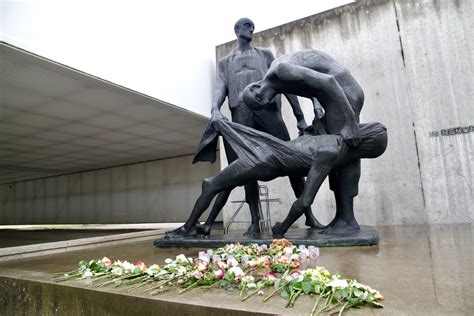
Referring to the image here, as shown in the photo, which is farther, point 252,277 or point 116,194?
point 116,194

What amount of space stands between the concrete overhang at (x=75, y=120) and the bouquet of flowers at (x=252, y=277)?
12.3ft

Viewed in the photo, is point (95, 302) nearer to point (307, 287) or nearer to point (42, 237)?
point (307, 287)

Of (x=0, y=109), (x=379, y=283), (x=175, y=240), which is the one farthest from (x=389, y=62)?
(x=0, y=109)

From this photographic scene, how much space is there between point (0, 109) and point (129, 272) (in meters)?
6.49

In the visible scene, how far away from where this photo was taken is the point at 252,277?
4.71 feet

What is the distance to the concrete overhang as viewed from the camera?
5180mm

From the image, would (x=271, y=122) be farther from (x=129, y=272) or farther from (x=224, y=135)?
(x=129, y=272)

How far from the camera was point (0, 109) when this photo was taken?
6.48 m

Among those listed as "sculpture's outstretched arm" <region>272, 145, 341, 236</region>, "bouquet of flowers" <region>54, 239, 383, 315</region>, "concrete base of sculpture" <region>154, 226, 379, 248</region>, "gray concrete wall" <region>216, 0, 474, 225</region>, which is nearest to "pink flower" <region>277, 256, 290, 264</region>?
"bouquet of flowers" <region>54, 239, 383, 315</region>

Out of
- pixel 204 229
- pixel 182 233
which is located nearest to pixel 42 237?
pixel 182 233

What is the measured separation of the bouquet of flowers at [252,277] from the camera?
3.72 feet

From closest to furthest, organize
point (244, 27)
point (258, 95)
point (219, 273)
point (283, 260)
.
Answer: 1. point (219, 273)
2. point (283, 260)
3. point (258, 95)
4. point (244, 27)

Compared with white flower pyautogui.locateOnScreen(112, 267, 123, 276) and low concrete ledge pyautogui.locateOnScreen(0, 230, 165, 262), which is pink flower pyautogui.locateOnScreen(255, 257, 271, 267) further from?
low concrete ledge pyautogui.locateOnScreen(0, 230, 165, 262)

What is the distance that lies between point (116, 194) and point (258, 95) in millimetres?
13212
